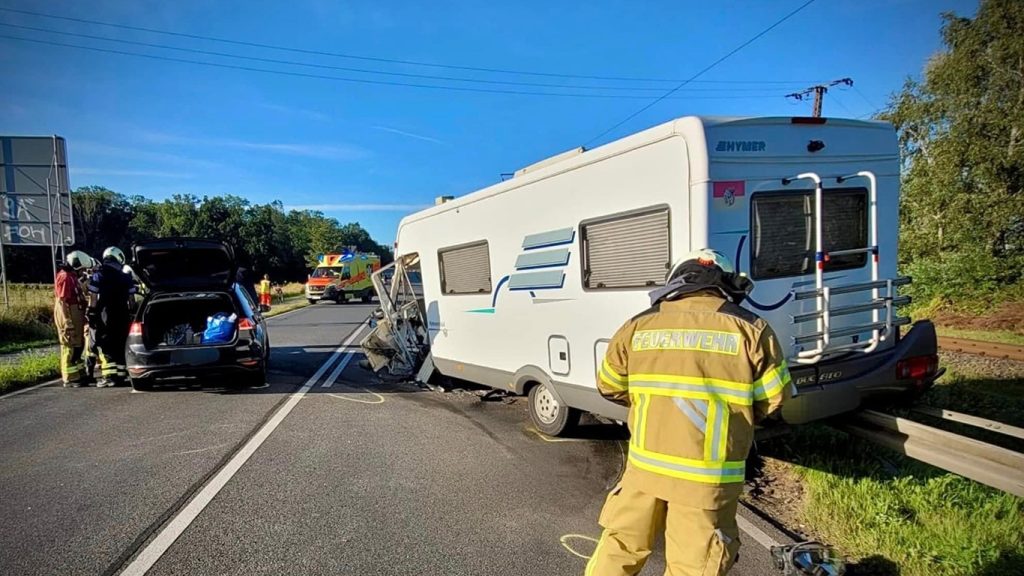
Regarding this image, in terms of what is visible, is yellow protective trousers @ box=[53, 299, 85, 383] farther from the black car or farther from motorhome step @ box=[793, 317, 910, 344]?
motorhome step @ box=[793, 317, 910, 344]

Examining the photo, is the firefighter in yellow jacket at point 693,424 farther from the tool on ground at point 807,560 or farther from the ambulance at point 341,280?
the ambulance at point 341,280

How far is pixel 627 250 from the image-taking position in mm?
4586

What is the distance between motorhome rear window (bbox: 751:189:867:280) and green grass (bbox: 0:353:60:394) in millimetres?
10460

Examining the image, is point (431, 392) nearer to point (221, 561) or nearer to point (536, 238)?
point (536, 238)

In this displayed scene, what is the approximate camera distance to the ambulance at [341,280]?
32906 mm

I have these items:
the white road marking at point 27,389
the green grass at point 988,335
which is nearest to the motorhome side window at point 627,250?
the white road marking at point 27,389

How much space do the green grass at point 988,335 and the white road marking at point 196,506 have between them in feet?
45.8

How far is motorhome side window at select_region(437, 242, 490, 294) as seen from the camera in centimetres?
659

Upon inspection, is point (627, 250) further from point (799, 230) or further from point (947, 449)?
point (947, 449)

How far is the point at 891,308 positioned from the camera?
13.9ft

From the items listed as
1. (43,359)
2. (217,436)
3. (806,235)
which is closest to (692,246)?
(806,235)

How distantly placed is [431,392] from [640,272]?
470 cm

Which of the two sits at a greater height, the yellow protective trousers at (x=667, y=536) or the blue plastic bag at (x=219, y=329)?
the blue plastic bag at (x=219, y=329)

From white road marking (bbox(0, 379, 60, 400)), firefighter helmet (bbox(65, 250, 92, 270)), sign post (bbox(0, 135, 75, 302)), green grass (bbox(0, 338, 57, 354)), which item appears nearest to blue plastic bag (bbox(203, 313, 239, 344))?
firefighter helmet (bbox(65, 250, 92, 270))
